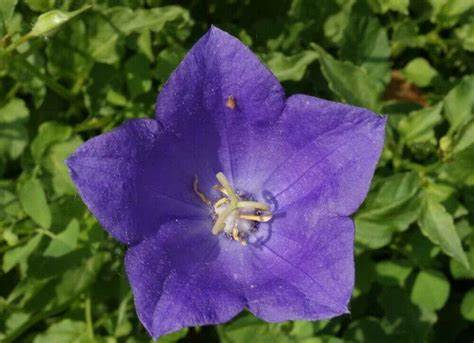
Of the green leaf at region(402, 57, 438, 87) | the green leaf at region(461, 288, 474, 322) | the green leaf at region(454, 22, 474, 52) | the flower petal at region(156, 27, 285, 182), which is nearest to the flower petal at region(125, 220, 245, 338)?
the flower petal at region(156, 27, 285, 182)

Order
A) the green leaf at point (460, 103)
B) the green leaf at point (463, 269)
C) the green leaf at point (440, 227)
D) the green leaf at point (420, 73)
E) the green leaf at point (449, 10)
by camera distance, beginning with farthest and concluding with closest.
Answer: the green leaf at point (420, 73) → the green leaf at point (449, 10) → the green leaf at point (463, 269) → the green leaf at point (460, 103) → the green leaf at point (440, 227)

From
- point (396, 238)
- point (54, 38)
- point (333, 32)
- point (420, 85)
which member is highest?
point (54, 38)

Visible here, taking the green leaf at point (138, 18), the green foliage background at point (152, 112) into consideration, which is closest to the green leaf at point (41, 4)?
the green foliage background at point (152, 112)

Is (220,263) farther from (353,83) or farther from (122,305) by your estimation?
(353,83)

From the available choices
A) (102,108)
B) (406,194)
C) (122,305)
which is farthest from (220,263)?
(102,108)

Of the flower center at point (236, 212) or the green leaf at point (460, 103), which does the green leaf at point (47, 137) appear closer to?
the flower center at point (236, 212)

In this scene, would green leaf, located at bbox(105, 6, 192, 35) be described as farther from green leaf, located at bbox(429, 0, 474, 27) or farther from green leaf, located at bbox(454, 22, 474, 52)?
green leaf, located at bbox(454, 22, 474, 52)

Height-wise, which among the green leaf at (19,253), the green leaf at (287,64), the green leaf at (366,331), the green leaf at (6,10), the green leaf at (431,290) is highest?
the green leaf at (6,10)
